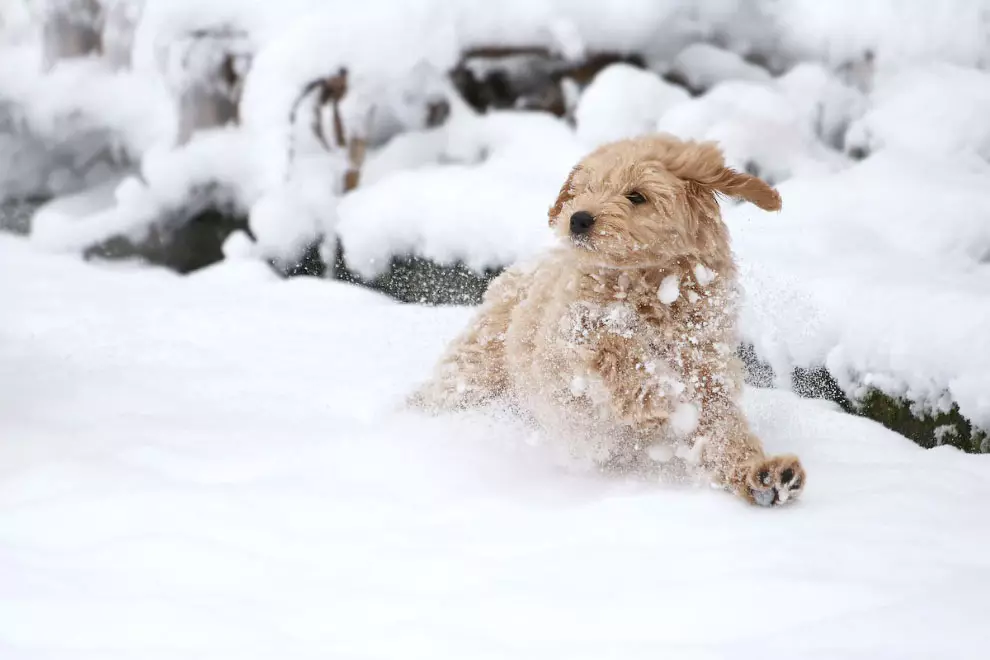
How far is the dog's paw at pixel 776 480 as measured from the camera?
7.28ft

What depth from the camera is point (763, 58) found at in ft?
17.8

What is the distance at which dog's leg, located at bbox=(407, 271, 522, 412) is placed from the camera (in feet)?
9.82

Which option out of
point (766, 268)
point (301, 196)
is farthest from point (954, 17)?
point (301, 196)

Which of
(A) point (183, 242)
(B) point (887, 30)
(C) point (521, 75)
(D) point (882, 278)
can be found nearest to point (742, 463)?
(D) point (882, 278)

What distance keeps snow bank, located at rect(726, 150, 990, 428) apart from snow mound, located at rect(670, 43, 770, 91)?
1221mm

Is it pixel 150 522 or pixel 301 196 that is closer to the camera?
pixel 150 522

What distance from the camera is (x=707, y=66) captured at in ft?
18.1

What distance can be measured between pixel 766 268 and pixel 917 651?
2565mm

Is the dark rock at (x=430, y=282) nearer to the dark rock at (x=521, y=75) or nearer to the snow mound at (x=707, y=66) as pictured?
the dark rock at (x=521, y=75)

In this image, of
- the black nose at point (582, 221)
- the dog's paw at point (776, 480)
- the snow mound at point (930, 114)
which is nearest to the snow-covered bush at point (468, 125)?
the snow mound at point (930, 114)

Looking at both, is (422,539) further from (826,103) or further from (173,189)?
(173,189)

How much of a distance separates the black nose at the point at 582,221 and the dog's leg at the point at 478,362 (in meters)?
0.63

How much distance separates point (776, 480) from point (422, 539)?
3.14ft

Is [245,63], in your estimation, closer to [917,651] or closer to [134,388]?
[134,388]
